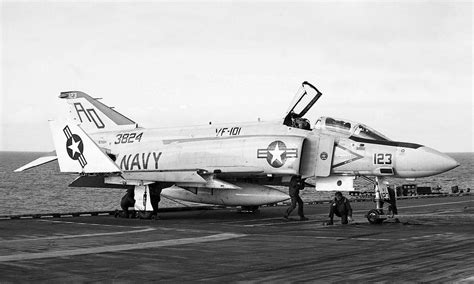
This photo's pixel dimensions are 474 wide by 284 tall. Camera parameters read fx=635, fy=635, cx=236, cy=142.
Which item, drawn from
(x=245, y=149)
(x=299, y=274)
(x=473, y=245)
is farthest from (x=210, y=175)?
(x=299, y=274)

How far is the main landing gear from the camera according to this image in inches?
734

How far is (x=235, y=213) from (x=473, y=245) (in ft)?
42.0

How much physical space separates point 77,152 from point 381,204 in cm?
1102

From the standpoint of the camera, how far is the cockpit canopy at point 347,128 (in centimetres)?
2055

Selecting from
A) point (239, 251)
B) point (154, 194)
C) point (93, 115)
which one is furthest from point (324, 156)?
point (93, 115)

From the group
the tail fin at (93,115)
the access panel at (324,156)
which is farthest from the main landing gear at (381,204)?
the tail fin at (93,115)

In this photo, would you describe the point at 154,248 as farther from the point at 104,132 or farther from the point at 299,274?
the point at 104,132

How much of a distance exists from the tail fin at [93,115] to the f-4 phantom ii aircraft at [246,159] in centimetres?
167

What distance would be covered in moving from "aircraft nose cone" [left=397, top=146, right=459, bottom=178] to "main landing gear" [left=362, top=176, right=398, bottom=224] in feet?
2.39

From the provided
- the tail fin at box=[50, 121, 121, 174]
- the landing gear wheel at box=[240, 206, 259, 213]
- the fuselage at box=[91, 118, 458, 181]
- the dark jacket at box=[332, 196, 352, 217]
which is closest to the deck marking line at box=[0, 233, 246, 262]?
the dark jacket at box=[332, 196, 352, 217]

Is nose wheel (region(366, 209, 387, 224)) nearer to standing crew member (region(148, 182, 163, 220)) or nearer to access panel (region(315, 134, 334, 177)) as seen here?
access panel (region(315, 134, 334, 177))

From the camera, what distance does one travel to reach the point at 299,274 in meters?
9.80

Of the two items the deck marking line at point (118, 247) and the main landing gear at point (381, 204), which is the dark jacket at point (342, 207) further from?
the deck marking line at point (118, 247)

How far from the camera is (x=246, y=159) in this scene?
2175 centimetres
